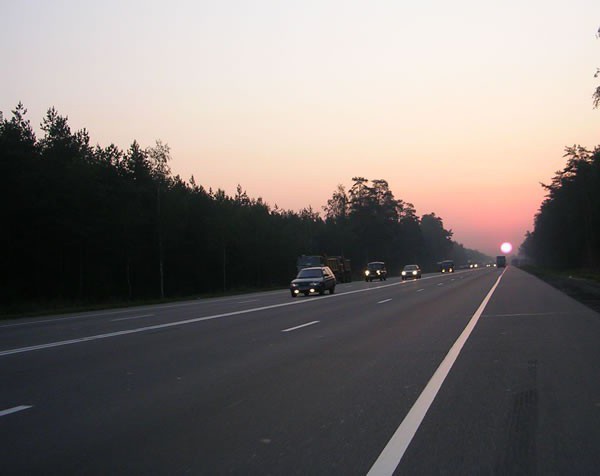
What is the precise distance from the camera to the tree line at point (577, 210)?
8576 cm

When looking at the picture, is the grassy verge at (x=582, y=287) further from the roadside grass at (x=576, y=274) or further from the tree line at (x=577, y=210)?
the tree line at (x=577, y=210)

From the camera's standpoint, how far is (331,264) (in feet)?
222

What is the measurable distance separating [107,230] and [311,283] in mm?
25305

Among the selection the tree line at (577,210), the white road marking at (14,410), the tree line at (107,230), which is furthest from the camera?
the tree line at (577,210)

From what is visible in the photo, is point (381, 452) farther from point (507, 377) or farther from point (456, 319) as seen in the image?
point (456, 319)

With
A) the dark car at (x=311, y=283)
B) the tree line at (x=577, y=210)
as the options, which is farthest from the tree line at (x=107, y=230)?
the tree line at (x=577, y=210)

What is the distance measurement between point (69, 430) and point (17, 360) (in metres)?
6.03

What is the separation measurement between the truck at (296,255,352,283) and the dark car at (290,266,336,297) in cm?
2189

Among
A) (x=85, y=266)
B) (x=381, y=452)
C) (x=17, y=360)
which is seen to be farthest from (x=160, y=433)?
(x=85, y=266)

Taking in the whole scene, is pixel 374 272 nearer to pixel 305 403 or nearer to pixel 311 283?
pixel 311 283

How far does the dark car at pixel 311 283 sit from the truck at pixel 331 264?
21.9 meters

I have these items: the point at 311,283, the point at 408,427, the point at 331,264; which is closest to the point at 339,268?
the point at 331,264

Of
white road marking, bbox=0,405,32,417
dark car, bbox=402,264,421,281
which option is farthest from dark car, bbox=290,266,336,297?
dark car, bbox=402,264,421,281

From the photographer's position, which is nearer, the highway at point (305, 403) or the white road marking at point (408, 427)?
the white road marking at point (408, 427)
